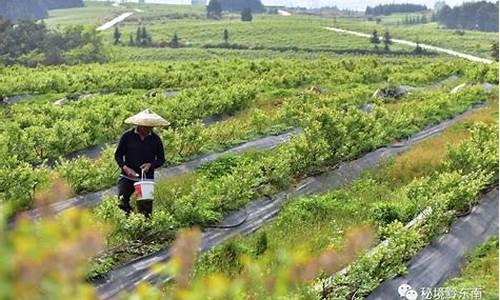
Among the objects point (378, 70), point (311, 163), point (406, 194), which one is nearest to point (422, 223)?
point (406, 194)

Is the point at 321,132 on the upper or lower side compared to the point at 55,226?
lower

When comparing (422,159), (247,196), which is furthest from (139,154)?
(422,159)

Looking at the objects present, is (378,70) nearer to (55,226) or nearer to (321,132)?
(321,132)

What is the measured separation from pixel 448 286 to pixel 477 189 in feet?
9.31

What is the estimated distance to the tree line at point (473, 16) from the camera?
12756 centimetres

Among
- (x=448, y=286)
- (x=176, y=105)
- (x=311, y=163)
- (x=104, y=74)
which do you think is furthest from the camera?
(x=104, y=74)

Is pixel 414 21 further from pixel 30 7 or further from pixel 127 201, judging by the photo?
pixel 127 201

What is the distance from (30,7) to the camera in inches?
5738

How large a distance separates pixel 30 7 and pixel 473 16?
321 ft

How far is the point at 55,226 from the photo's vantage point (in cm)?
142

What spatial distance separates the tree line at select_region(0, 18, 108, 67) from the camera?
51.5m

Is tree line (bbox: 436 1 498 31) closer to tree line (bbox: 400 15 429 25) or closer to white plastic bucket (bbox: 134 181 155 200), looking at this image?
tree line (bbox: 400 15 429 25)

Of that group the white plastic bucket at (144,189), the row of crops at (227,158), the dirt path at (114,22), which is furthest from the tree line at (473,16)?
the white plastic bucket at (144,189)

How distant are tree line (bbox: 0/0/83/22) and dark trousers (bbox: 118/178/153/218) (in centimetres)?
11803
